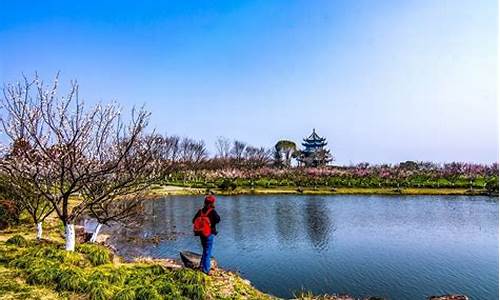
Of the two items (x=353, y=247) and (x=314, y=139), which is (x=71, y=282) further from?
(x=314, y=139)

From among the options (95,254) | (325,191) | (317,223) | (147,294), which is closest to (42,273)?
(95,254)

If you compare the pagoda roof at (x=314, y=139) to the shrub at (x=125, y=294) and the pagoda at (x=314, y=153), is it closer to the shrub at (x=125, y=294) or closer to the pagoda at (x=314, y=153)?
the pagoda at (x=314, y=153)

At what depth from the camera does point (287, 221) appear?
73.7 feet

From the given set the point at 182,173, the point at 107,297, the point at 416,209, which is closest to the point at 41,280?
the point at 107,297

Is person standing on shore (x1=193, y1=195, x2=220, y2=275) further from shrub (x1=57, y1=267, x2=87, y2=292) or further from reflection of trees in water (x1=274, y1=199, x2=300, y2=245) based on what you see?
reflection of trees in water (x1=274, y1=199, x2=300, y2=245)

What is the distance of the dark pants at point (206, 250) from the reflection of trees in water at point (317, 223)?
7568 millimetres

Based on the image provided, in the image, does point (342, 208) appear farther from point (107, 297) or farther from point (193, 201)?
point (107, 297)

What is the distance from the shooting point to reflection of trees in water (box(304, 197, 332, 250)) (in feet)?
56.4

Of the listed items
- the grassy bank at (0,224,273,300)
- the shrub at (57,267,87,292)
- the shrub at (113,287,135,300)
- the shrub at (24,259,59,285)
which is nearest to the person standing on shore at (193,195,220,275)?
the grassy bank at (0,224,273,300)

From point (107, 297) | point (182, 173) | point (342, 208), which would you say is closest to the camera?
point (107, 297)

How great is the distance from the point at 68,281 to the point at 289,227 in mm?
14082

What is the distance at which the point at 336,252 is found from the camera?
1524 centimetres

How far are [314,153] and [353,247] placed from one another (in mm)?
61166

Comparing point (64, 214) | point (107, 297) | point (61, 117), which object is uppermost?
point (61, 117)
